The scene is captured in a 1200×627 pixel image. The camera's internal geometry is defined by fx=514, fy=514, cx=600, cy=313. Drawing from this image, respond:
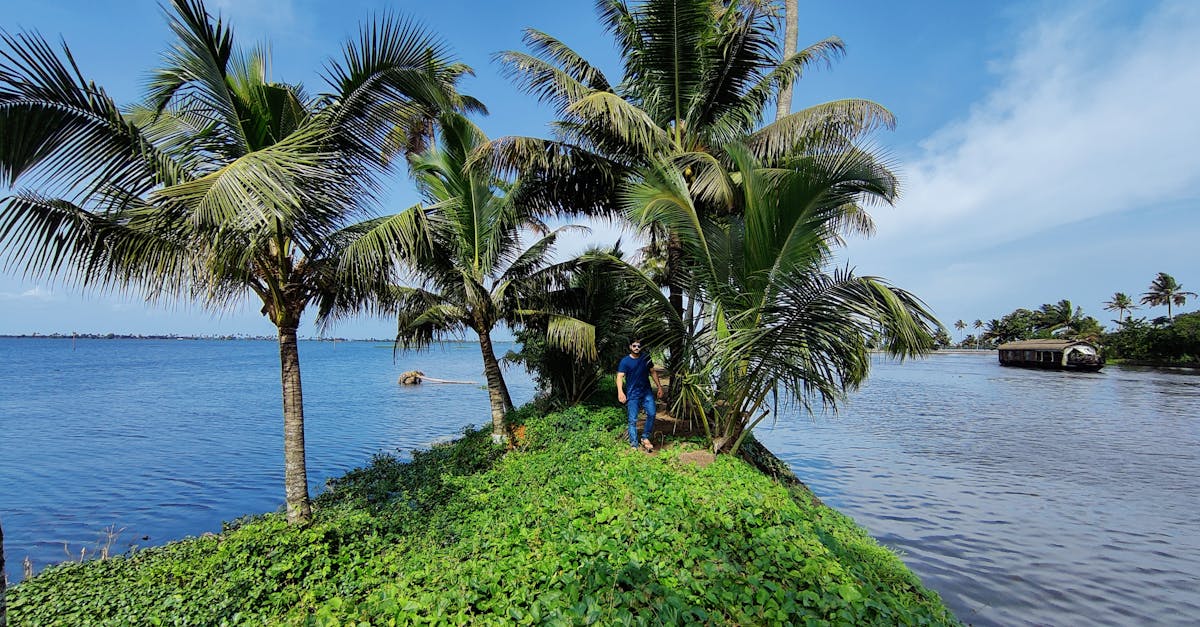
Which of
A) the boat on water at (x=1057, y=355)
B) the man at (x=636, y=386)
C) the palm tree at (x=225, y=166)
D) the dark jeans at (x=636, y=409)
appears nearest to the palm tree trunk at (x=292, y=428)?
the palm tree at (x=225, y=166)

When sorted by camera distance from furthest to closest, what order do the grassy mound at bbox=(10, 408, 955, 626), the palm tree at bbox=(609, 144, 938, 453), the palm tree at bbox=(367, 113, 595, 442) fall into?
the palm tree at bbox=(367, 113, 595, 442), the palm tree at bbox=(609, 144, 938, 453), the grassy mound at bbox=(10, 408, 955, 626)

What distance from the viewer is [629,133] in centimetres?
966

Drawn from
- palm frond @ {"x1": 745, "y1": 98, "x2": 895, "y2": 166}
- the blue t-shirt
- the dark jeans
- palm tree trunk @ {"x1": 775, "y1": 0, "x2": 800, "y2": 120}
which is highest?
palm tree trunk @ {"x1": 775, "y1": 0, "x2": 800, "y2": 120}

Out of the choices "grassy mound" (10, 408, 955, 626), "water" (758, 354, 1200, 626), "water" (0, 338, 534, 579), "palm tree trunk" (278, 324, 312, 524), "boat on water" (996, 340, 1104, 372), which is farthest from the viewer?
"boat on water" (996, 340, 1104, 372)

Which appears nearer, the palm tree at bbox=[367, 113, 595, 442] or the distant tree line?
the palm tree at bbox=[367, 113, 595, 442]

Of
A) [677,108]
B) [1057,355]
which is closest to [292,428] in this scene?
[677,108]

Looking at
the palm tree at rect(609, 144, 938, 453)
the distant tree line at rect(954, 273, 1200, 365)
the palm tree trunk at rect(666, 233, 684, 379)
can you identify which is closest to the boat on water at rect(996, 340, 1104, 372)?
the distant tree line at rect(954, 273, 1200, 365)

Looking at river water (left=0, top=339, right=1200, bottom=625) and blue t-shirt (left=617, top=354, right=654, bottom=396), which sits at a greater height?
blue t-shirt (left=617, top=354, right=654, bottom=396)

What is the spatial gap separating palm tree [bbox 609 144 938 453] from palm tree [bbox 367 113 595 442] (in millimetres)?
3692

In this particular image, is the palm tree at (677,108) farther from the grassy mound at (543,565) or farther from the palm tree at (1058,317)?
the palm tree at (1058,317)

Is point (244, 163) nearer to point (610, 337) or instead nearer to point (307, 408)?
point (610, 337)

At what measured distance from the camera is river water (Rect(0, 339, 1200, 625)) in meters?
6.83

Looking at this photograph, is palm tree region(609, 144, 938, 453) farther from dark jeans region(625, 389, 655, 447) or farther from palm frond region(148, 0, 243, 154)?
palm frond region(148, 0, 243, 154)

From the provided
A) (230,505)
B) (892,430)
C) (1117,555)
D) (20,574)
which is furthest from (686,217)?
(892,430)
